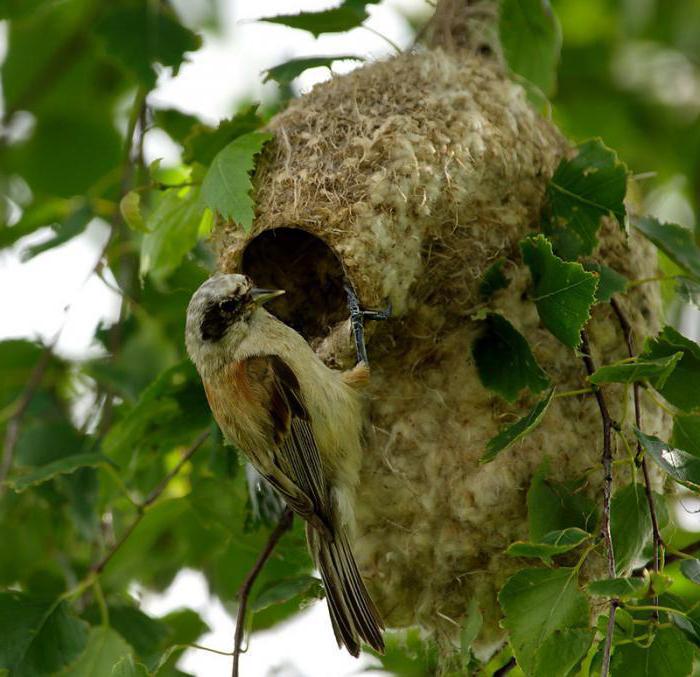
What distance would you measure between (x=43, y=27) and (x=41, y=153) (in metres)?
0.69

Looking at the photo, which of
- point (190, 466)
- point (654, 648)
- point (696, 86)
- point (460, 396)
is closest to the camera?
point (654, 648)

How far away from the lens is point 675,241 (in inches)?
149

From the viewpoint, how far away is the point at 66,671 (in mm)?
3891

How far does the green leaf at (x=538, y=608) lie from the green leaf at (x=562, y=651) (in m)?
0.01

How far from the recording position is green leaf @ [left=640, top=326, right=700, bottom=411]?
3152 mm

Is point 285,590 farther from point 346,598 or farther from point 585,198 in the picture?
point 585,198

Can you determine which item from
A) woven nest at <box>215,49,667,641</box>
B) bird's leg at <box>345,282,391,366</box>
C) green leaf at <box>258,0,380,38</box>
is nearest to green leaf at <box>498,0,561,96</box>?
woven nest at <box>215,49,667,641</box>

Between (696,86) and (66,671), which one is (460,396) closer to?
(66,671)

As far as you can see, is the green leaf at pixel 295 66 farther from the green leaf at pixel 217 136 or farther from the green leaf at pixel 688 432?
the green leaf at pixel 688 432

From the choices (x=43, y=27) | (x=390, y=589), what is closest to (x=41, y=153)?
(x=43, y=27)

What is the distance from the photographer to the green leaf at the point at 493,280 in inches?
142

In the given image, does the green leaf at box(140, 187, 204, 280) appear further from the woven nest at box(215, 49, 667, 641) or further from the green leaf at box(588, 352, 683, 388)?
the green leaf at box(588, 352, 683, 388)

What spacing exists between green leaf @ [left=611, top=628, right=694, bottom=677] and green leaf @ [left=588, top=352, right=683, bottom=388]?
0.68 m

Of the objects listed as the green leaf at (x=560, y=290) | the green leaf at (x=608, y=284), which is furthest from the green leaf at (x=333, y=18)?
the green leaf at (x=608, y=284)
